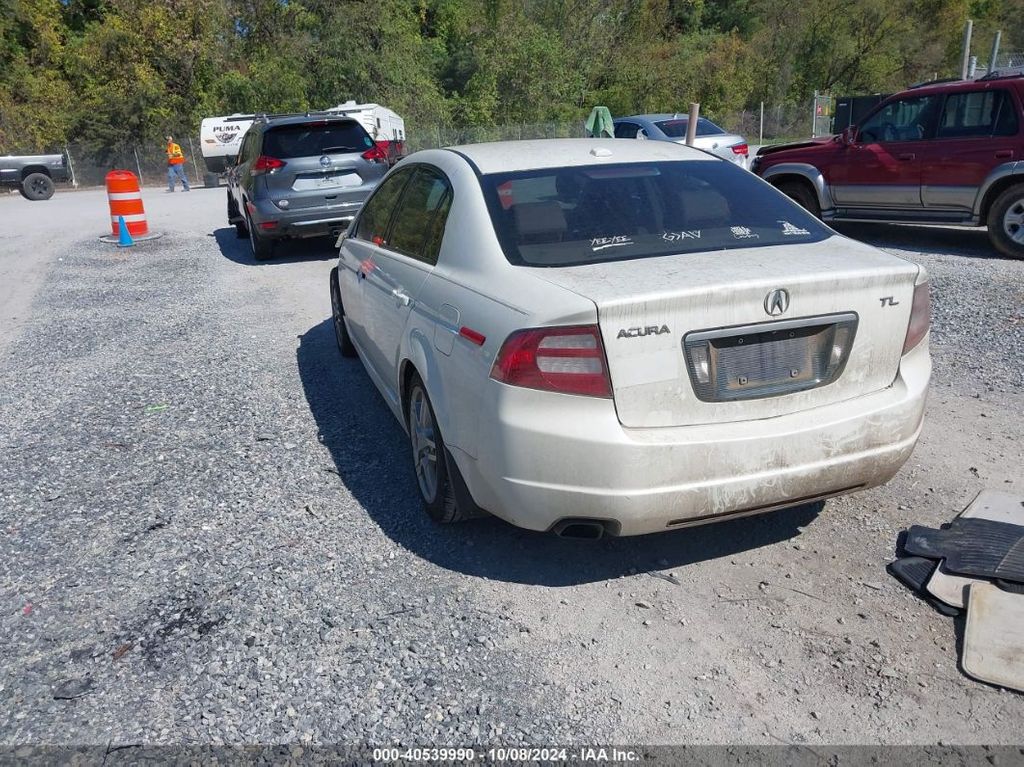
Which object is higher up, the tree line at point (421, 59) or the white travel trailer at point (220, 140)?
the tree line at point (421, 59)

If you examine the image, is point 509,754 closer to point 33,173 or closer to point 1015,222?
point 1015,222

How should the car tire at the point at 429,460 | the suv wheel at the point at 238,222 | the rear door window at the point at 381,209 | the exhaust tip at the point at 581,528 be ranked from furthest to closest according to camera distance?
the suv wheel at the point at 238,222 < the rear door window at the point at 381,209 < the car tire at the point at 429,460 < the exhaust tip at the point at 581,528

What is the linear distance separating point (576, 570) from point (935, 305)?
17.3ft

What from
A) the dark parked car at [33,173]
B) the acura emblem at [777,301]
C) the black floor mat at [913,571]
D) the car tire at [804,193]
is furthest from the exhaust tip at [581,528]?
the dark parked car at [33,173]

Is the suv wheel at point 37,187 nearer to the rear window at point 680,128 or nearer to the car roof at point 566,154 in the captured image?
the rear window at point 680,128

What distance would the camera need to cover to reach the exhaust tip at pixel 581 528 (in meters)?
3.12

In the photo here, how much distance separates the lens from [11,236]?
17234mm

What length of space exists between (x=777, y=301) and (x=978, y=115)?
8062 millimetres

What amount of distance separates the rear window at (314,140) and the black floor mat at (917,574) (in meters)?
9.69

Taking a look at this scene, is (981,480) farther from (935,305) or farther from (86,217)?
(86,217)

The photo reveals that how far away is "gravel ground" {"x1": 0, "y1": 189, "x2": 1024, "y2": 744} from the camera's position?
8.87 ft

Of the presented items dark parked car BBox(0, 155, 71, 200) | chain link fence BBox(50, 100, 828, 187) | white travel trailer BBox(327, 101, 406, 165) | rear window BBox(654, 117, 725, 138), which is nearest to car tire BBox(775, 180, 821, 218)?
rear window BBox(654, 117, 725, 138)

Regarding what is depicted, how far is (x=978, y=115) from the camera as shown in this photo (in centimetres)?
938

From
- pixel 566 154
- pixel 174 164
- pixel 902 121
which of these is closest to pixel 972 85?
pixel 902 121
